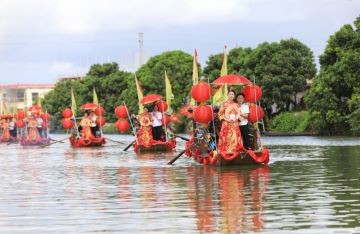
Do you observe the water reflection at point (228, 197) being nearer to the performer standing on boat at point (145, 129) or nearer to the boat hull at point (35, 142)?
the performer standing on boat at point (145, 129)

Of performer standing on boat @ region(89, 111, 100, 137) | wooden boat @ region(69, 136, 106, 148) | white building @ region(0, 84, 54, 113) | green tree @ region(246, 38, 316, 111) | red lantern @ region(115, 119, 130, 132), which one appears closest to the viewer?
red lantern @ region(115, 119, 130, 132)

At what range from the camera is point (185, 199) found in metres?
13.4

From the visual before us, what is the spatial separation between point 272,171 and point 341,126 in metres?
33.8

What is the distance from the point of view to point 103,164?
78.8ft

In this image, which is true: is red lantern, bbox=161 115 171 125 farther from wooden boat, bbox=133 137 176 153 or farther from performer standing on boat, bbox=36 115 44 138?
performer standing on boat, bbox=36 115 44 138

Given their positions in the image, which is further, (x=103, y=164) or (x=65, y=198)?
(x=103, y=164)

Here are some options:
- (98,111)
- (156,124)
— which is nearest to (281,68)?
(98,111)

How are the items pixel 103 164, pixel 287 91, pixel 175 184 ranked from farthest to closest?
pixel 287 91
pixel 103 164
pixel 175 184

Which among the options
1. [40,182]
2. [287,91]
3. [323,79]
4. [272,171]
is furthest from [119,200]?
[287,91]

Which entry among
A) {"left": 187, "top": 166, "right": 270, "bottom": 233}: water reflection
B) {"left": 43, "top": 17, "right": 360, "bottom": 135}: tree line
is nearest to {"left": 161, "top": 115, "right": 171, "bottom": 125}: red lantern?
{"left": 187, "top": 166, "right": 270, "bottom": 233}: water reflection

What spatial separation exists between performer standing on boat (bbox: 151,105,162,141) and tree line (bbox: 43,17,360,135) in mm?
18038

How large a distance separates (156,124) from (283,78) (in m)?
29.6

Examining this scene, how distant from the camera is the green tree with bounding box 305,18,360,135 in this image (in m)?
49.0

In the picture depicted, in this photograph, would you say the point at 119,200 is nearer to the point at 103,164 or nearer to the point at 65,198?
the point at 65,198
